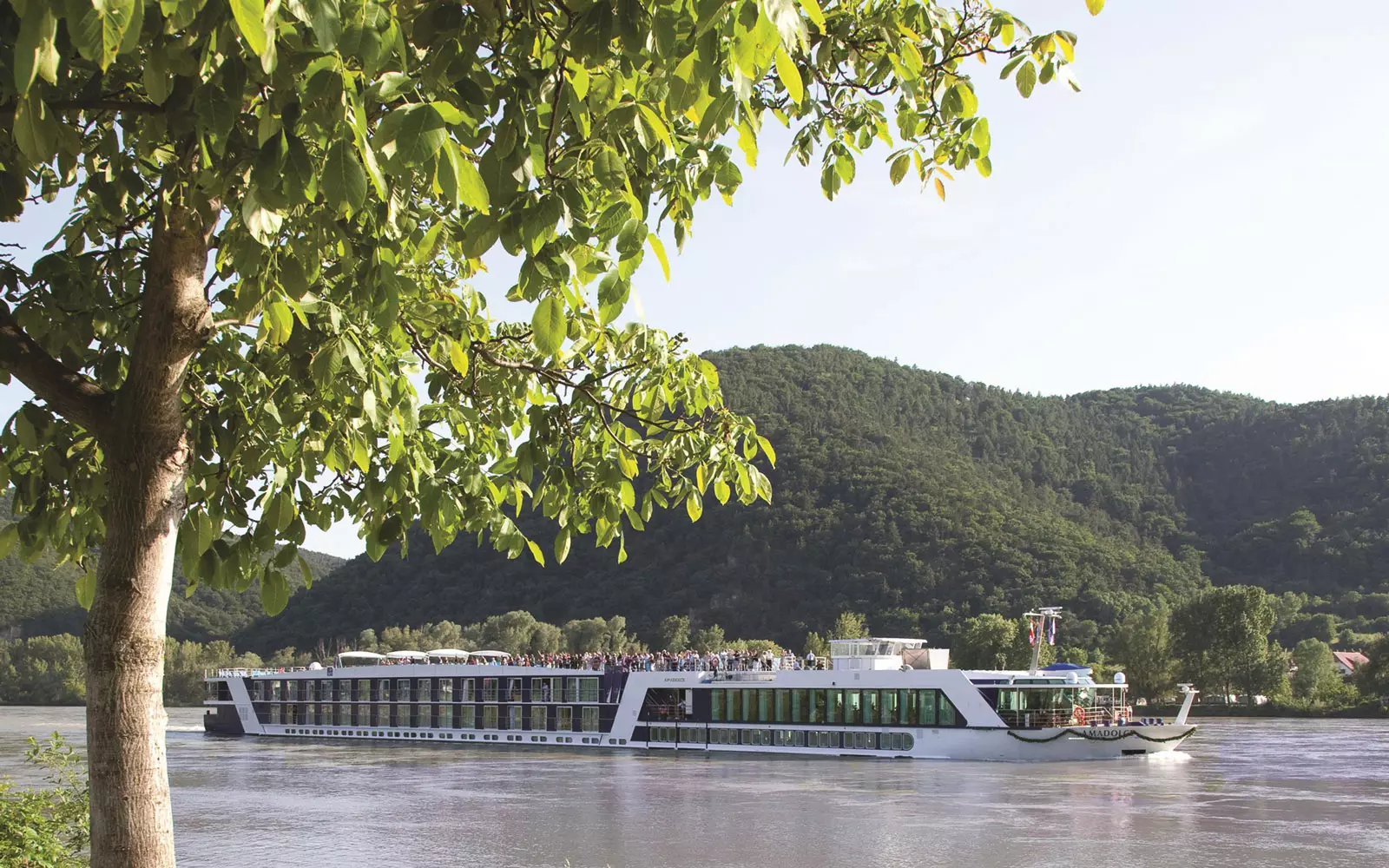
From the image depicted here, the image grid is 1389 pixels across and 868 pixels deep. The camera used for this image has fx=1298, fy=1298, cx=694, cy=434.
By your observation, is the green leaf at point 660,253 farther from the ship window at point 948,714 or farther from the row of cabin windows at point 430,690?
the row of cabin windows at point 430,690

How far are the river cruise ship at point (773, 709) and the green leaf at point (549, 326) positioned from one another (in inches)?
1630

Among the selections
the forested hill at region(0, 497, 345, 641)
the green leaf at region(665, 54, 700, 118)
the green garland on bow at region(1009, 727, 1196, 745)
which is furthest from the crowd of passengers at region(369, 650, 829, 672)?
the forested hill at region(0, 497, 345, 641)

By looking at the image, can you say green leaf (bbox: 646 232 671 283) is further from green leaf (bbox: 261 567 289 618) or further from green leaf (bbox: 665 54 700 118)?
green leaf (bbox: 261 567 289 618)

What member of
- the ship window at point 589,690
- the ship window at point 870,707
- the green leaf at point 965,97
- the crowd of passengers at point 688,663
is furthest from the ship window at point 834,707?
the green leaf at point 965,97

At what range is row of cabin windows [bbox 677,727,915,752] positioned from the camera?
44969mm

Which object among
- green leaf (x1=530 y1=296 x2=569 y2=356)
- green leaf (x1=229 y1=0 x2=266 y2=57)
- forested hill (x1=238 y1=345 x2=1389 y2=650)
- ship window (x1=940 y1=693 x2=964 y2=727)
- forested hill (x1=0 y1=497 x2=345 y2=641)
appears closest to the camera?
green leaf (x1=229 y1=0 x2=266 y2=57)

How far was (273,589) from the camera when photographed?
5227 millimetres

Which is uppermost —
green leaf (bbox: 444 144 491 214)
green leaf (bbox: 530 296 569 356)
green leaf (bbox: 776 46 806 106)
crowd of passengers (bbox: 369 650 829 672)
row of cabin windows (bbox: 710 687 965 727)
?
green leaf (bbox: 776 46 806 106)

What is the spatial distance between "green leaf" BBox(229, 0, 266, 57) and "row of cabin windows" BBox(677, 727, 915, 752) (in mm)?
43956

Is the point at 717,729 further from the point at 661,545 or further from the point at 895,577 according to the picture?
the point at 661,545

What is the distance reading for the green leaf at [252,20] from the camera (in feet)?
9.09

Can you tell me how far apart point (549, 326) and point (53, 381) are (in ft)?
9.19

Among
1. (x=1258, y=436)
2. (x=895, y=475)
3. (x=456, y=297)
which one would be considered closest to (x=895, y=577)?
(x=895, y=475)

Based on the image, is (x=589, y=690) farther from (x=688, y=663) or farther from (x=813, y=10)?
(x=813, y=10)
